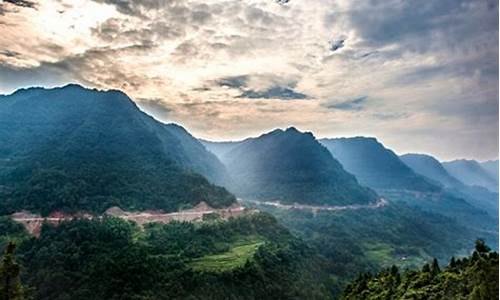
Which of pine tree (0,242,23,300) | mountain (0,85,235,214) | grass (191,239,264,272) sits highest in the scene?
mountain (0,85,235,214)

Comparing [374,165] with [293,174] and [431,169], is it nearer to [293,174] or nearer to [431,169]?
[431,169]

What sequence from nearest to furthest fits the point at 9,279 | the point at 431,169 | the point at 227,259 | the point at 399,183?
the point at 9,279 → the point at 227,259 → the point at 399,183 → the point at 431,169

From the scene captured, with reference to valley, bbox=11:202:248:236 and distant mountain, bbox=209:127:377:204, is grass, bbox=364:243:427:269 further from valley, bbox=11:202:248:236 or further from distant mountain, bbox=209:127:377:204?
distant mountain, bbox=209:127:377:204

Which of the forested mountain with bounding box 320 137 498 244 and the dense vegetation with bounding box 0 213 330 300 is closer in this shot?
the dense vegetation with bounding box 0 213 330 300

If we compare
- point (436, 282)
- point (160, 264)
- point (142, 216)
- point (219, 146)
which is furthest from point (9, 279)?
point (219, 146)

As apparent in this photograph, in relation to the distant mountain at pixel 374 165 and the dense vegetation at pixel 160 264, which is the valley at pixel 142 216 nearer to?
the dense vegetation at pixel 160 264

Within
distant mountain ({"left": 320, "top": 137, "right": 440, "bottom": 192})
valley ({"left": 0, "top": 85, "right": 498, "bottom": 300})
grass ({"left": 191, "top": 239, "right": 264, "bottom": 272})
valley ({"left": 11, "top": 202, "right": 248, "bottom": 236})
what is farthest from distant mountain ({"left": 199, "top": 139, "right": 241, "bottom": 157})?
grass ({"left": 191, "top": 239, "right": 264, "bottom": 272})

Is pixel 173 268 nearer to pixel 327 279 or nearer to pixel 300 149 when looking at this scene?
pixel 327 279
